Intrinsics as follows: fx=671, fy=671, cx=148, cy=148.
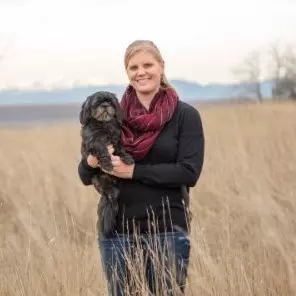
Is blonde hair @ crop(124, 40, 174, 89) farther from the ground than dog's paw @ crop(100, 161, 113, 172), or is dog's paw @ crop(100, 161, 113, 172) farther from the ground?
blonde hair @ crop(124, 40, 174, 89)

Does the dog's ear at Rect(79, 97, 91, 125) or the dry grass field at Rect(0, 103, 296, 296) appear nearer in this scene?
the dog's ear at Rect(79, 97, 91, 125)

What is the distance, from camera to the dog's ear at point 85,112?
3.02 metres

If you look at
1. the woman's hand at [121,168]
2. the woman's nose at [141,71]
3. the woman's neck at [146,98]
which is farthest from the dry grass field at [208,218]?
the woman's nose at [141,71]

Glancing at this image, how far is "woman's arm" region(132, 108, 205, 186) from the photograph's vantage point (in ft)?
9.73

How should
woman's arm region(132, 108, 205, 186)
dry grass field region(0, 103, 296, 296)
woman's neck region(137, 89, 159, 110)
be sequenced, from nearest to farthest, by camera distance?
woman's arm region(132, 108, 205, 186), woman's neck region(137, 89, 159, 110), dry grass field region(0, 103, 296, 296)

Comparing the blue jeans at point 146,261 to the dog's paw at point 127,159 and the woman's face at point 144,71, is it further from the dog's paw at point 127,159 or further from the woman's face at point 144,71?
the woman's face at point 144,71

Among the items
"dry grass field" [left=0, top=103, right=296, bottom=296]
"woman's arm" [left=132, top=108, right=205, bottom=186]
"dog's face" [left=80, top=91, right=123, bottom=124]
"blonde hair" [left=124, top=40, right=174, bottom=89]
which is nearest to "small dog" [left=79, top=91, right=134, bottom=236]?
"dog's face" [left=80, top=91, right=123, bottom=124]

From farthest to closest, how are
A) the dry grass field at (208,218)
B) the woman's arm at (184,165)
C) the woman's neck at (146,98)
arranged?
the dry grass field at (208,218), the woman's neck at (146,98), the woman's arm at (184,165)

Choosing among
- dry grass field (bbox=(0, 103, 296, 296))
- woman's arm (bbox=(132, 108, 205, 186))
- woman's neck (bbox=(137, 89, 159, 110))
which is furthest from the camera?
dry grass field (bbox=(0, 103, 296, 296))

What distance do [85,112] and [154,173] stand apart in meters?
0.42

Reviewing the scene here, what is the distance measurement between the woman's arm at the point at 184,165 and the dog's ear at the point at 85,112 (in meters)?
0.32

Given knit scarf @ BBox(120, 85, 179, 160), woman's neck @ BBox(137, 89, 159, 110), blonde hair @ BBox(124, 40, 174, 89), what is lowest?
knit scarf @ BBox(120, 85, 179, 160)

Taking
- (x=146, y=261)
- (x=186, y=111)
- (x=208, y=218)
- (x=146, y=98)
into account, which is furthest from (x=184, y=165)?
(x=208, y=218)

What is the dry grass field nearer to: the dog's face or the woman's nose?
the dog's face
